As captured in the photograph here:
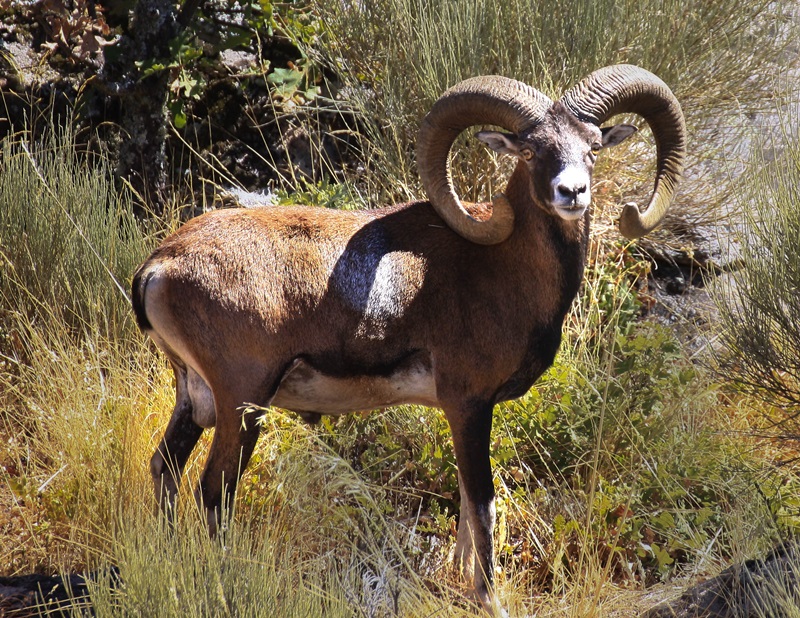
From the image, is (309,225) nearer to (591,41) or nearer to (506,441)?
(506,441)

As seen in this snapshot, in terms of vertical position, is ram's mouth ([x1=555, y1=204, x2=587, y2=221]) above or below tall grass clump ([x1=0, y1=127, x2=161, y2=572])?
above

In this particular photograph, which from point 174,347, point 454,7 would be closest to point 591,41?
point 454,7

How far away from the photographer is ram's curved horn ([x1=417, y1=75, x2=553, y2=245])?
4621 mm

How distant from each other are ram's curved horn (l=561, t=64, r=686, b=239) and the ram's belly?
3.82 feet

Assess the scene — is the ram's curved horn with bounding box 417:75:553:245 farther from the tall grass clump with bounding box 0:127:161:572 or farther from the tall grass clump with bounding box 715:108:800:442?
the tall grass clump with bounding box 0:127:161:572

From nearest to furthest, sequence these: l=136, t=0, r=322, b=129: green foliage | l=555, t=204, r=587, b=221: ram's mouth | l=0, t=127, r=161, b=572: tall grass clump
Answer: l=555, t=204, r=587, b=221: ram's mouth
l=0, t=127, r=161, b=572: tall grass clump
l=136, t=0, r=322, b=129: green foliage

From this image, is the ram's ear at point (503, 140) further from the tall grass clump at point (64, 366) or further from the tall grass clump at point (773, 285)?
the tall grass clump at point (64, 366)

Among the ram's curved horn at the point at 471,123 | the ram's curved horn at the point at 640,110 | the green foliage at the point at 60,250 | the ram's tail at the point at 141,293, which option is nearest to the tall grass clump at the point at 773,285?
the ram's curved horn at the point at 640,110

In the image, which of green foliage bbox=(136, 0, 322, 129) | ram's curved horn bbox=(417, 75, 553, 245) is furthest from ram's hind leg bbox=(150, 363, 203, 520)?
green foliage bbox=(136, 0, 322, 129)

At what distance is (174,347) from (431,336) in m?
1.14

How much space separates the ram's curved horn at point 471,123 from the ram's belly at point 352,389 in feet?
2.26

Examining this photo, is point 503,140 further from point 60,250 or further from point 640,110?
point 60,250

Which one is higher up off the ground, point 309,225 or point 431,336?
point 309,225

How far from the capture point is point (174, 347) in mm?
4625
